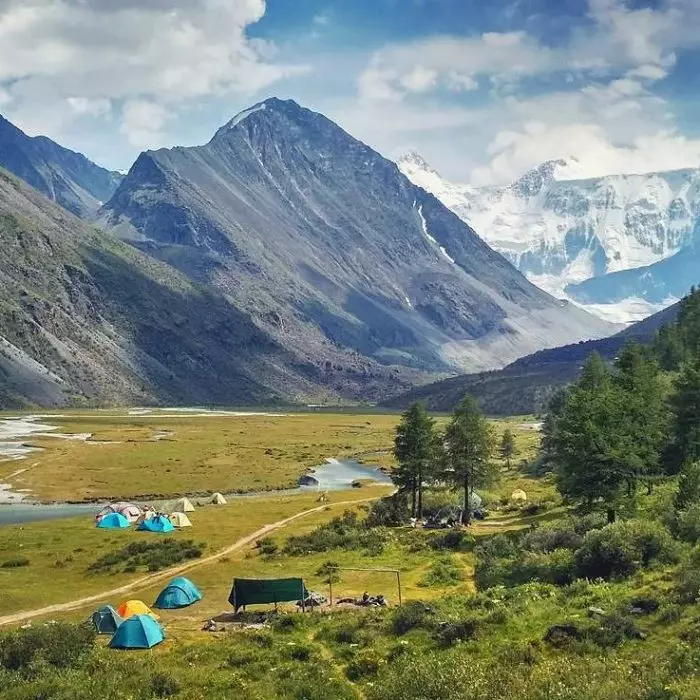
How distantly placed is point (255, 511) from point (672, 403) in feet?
148

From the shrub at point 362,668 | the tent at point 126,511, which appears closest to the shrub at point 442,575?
the shrub at point 362,668

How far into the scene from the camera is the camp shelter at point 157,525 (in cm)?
7462

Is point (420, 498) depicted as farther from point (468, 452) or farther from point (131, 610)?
point (131, 610)

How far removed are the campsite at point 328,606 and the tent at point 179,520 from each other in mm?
229

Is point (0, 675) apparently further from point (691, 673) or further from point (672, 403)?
point (672, 403)

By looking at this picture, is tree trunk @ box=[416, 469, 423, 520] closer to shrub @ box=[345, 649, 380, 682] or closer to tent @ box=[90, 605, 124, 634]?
tent @ box=[90, 605, 124, 634]

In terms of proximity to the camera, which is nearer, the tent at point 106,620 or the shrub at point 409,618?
the shrub at point 409,618

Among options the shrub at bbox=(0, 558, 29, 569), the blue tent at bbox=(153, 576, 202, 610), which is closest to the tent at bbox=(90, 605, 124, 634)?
the blue tent at bbox=(153, 576, 202, 610)

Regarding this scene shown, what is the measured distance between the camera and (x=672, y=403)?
66812 mm

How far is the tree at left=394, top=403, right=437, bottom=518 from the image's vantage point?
79.1 metres

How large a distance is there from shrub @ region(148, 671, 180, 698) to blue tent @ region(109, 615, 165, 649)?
25.4ft

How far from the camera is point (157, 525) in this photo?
246 ft

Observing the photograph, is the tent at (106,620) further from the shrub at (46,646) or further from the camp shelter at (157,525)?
the camp shelter at (157,525)

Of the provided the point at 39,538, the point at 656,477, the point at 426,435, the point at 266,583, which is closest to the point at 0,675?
→ the point at 266,583
